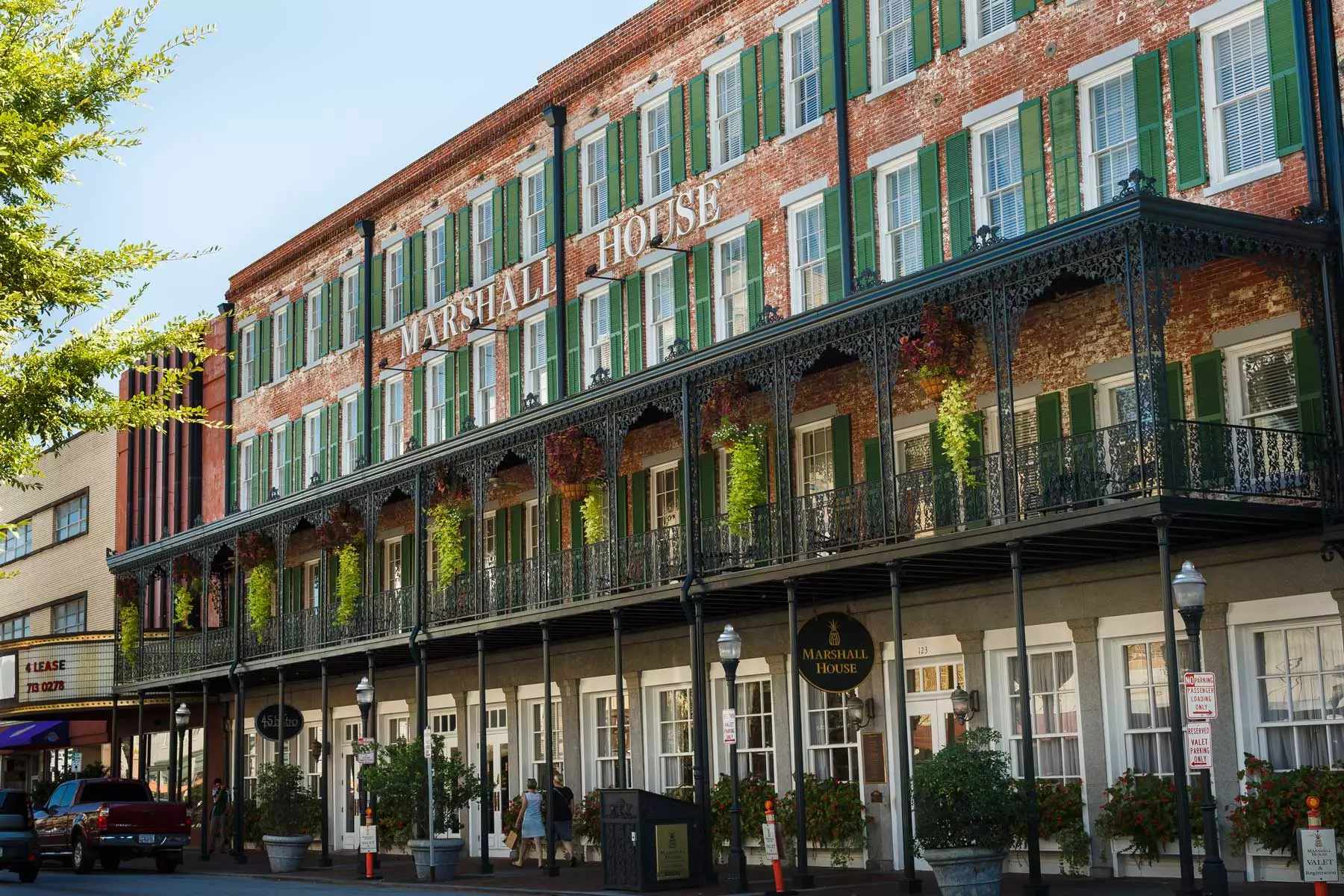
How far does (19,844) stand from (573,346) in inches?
494

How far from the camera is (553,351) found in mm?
31891

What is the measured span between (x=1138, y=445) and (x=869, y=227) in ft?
27.4

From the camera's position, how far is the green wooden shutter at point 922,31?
24.2 m

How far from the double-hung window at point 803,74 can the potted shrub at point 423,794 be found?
1134 centimetres

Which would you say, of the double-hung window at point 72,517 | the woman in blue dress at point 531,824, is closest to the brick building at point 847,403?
the woman in blue dress at point 531,824

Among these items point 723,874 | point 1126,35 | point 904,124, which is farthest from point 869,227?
point 723,874

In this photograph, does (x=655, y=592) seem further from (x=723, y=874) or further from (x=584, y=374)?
(x=584, y=374)

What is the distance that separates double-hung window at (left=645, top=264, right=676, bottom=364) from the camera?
29.0 meters

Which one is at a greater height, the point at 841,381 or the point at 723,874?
the point at 841,381

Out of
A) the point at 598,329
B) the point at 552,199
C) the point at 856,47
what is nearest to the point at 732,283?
the point at 598,329

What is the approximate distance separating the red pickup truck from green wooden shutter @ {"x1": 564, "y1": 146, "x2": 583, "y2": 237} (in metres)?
13.0

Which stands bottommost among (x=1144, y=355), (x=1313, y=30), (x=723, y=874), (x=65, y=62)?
(x=723, y=874)

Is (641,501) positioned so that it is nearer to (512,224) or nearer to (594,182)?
(594,182)

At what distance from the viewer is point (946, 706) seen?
912 inches
